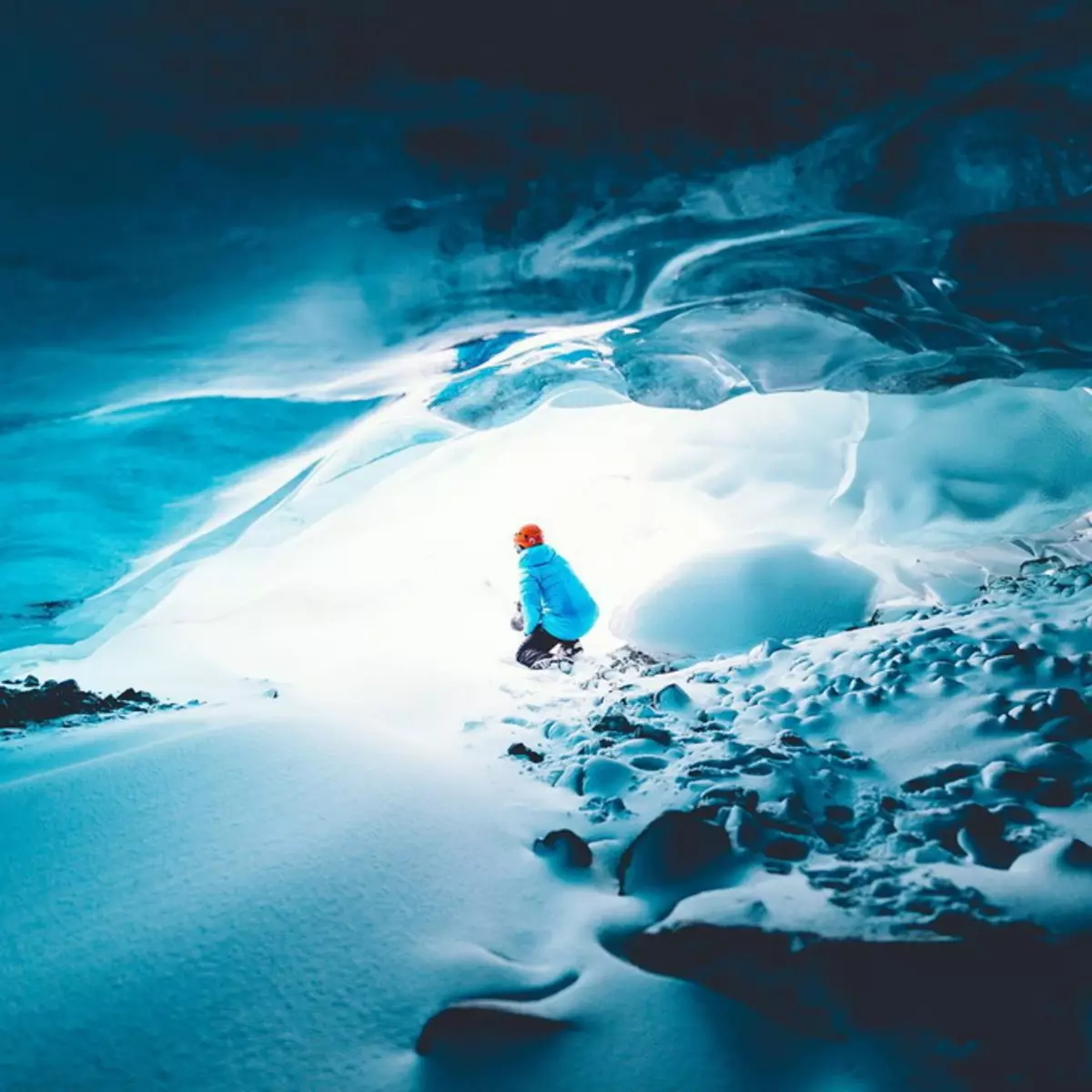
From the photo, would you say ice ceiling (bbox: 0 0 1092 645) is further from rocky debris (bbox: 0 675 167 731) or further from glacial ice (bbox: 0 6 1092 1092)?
rocky debris (bbox: 0 675 167 731)

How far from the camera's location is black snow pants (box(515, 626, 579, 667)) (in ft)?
15.0

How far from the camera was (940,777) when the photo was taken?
Answer: 1.92 metres

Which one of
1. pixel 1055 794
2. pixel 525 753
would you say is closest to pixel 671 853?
pixel 525 753

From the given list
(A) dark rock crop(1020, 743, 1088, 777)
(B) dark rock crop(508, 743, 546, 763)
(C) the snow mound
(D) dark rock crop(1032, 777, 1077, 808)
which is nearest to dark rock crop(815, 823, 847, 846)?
(D) dark rock crop(1032, 777, 1077, 808)

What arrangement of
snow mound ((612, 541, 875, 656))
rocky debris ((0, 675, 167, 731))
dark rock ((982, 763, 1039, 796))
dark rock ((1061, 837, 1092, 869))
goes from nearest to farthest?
1. dark rock ((1061, 837, 1092, 869))
2. dark rock ((982, 763, 1039, 796))
3. rocky debris ((0, 675, 167, 731))
4. snow mound ((612, 541, 875, 656))

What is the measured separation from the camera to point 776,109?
1816 millimetres

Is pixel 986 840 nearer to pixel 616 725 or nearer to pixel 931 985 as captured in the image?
pixel 931 985

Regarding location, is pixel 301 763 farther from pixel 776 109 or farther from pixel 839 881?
pixel 776 109

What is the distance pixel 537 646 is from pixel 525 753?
2.18m

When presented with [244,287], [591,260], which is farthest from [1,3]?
[591,260]

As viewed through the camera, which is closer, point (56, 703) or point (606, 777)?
point (606, 777)

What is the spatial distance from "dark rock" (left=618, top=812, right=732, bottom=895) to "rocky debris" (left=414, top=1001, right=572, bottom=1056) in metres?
0.44

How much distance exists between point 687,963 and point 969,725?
1469mm

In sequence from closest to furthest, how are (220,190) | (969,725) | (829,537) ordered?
(220,190) < (969,725) < (829,537)
